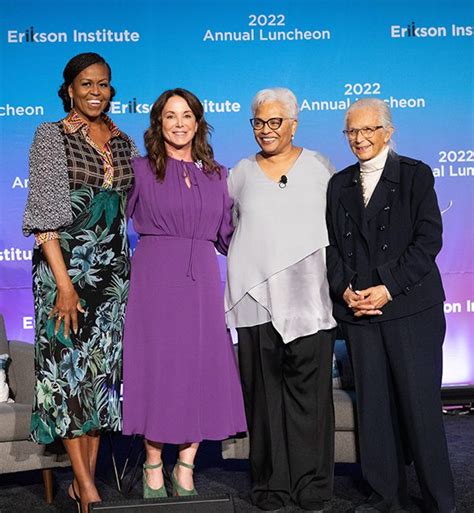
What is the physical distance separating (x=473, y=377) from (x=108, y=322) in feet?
10.8

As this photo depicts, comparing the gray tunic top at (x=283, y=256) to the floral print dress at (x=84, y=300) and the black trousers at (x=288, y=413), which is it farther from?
the floral print dress at (x=84, y=300)

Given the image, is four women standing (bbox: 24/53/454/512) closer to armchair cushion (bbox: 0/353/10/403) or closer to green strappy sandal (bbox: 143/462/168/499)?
green strappy sandal (bbox: 143/462/168/499)

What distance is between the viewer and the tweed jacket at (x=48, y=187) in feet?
11.6

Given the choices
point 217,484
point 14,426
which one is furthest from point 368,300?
point 14,426

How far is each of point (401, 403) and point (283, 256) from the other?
722mm

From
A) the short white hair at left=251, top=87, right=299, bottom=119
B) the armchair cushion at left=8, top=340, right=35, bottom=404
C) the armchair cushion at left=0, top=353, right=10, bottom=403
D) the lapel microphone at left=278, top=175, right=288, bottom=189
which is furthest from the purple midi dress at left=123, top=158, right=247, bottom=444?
the armchair cushion at left=0, top=353, right=10, bottom=403

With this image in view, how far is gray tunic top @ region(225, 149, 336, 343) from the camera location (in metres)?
3.81

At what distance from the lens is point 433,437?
3.65 meters

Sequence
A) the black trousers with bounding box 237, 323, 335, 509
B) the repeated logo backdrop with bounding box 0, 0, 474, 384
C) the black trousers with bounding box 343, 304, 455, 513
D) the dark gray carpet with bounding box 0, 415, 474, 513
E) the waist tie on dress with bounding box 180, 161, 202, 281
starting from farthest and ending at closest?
1. the repeated logo backdrop with bounding box 0, 0, 474, 384
2. the dark gray carpet with bounding box 0, 415, 474, 513
3. the black trousers with bounding box 237, 323, 335, 509
4. the waist tie on dress with bounding box 180, 161, 202, 281
5. the black trousers with bounding box 343, 304, 455, 513

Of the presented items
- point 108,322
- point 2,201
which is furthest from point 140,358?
point 2,201

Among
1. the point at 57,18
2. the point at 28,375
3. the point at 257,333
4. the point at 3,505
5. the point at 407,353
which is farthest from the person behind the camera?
the point at 57,18

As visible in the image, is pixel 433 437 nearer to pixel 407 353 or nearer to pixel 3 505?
pixel 407 353

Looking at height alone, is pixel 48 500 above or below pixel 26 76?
below

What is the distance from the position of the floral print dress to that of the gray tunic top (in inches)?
19.2
